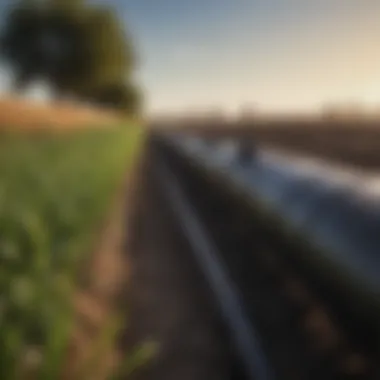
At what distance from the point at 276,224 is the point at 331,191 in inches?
65.8

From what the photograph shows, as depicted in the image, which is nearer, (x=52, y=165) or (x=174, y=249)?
(x=52, y=165)

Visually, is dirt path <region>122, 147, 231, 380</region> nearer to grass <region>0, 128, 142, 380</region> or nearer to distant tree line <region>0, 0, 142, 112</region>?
grass <region>0, 128, 142, 380</region>

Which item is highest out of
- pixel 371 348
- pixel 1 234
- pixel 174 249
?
pixel 1 234

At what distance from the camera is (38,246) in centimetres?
378

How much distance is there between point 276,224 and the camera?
9070mm

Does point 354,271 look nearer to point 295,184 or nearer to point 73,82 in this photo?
point 295,184

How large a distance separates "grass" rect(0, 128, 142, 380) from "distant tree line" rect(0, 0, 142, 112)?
22.4 m

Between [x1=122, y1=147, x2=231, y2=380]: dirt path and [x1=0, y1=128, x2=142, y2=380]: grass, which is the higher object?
[x1=0, y1=128, x2=142, y2=380]: grass

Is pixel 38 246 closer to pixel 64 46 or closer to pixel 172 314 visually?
pixel 172 314

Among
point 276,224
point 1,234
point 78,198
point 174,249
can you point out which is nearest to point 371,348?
point 1,234

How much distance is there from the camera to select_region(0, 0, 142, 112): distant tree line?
33.8 m

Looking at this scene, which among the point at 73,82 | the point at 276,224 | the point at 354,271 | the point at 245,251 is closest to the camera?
the point at 354,271

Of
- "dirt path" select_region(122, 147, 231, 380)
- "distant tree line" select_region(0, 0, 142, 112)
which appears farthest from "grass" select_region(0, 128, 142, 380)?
"distant tree line" select_region(0, 0, 142, 112)

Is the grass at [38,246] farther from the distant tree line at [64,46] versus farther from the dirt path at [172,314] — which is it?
the distant tree line at [64,46]
